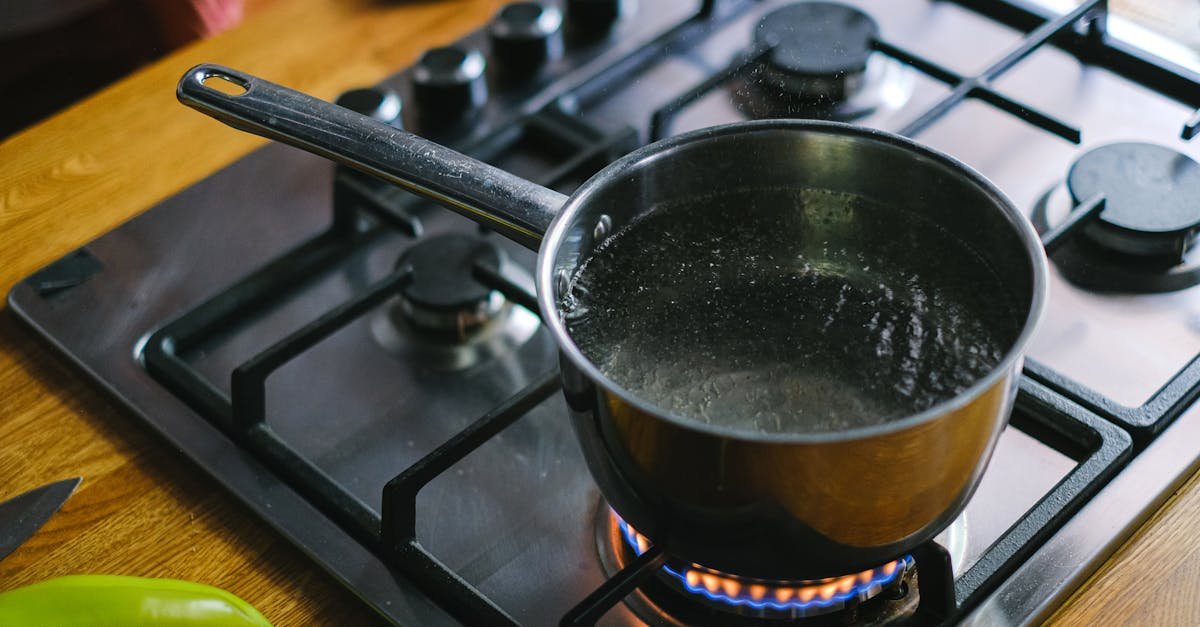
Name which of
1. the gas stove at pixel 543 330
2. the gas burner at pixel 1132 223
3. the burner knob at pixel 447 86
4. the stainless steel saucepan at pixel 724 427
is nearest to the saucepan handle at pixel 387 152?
the stainless steel saucepan at pixel 724 427

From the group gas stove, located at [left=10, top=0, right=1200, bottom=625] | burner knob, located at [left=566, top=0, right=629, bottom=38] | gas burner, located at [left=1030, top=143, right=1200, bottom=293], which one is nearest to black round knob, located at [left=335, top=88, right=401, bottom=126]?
gas stove, located at [left=10, top=0, right=1200, bottom=625]

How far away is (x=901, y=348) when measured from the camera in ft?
1.80

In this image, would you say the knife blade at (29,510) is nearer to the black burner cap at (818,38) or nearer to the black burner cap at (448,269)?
the black burner cap at (448,269)

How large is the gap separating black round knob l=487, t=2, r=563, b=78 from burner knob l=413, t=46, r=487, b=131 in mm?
23

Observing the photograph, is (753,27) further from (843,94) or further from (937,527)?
(937,527)

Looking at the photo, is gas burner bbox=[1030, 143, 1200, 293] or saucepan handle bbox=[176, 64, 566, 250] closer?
saucepan handle bbox=[176, 64, 566, 250]

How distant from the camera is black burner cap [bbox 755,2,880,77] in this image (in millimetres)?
791

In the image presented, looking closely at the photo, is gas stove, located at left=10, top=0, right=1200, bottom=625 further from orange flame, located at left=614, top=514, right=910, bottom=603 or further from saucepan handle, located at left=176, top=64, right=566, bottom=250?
saucepan handle, located at left=176, top=64, right=566, bottom=250

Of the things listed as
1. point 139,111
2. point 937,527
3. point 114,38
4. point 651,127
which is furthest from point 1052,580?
point 114,38

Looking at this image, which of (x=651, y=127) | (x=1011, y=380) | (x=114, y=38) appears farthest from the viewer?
(x=114, y=38)

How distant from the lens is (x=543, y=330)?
70 centimetres

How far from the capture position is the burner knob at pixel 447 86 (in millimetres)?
809

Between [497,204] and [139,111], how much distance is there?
1.32ft

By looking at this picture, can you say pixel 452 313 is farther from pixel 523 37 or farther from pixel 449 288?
pixel 523 37
